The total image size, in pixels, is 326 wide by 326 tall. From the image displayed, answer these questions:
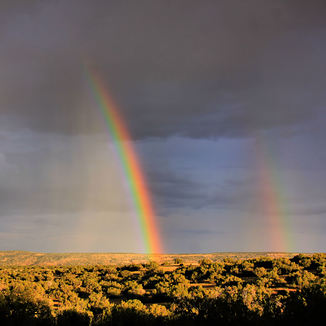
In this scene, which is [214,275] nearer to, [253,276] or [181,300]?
[253,276]

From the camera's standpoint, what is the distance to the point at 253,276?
3478 centimetres

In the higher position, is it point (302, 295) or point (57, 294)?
point (302, 295)

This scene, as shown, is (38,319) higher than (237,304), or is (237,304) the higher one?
(237,304)

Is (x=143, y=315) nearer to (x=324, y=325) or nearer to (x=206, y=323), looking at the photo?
(x=206, y=323)

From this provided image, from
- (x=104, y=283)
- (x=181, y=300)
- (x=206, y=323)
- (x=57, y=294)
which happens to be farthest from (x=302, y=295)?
(x=104, y=283)

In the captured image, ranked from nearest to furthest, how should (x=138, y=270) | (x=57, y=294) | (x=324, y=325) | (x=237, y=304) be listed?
(x=324, y=325)
(x=237, y=304)
(x=57, y=294)
(x=138, y=270)

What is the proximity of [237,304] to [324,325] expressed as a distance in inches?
163

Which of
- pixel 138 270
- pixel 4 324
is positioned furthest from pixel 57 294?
pixel 138 270

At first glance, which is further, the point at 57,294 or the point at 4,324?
the point at 57,294

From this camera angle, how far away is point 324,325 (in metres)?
12.6

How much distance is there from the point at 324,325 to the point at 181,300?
7705 millimetres

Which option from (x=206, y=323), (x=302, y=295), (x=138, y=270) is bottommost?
(x=138, y=270)

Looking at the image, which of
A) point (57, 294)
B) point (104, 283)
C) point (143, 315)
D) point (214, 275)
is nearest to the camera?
point (143, 315)

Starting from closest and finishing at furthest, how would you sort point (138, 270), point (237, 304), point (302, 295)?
point (302, 295) → point (237, 304) → point (138, 270)
